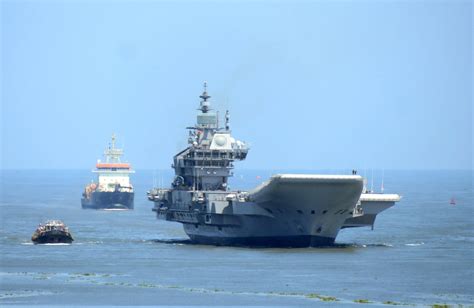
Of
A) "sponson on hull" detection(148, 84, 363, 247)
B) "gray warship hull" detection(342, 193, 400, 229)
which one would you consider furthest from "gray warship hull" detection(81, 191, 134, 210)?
"gray warship hull" detection(342, 193, 400, 229)

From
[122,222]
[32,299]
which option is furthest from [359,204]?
[122,222]

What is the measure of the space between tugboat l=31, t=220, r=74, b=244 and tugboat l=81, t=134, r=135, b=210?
5075 centimetres

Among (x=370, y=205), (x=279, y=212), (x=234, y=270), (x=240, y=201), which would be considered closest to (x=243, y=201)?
(x=240, y=201)

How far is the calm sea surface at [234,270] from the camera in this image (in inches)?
2125

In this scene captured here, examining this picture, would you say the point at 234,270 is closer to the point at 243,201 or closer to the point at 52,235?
the point at 243,201

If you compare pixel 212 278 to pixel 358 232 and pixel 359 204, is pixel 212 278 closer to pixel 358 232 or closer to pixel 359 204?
pixel 359 204

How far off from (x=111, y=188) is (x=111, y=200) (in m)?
2.85

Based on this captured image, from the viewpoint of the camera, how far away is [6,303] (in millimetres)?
51719

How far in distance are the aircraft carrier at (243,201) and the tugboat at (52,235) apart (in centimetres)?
651

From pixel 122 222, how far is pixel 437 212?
2724 centimetres

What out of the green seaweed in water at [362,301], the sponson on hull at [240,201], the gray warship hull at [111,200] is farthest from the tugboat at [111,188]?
the green seaweed in water at [362,301]

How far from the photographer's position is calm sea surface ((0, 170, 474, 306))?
177 feet

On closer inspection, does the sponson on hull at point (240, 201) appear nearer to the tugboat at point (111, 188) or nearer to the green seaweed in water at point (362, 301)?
the green seaweed in water at point (362, 301)

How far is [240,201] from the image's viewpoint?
73.5 metres
